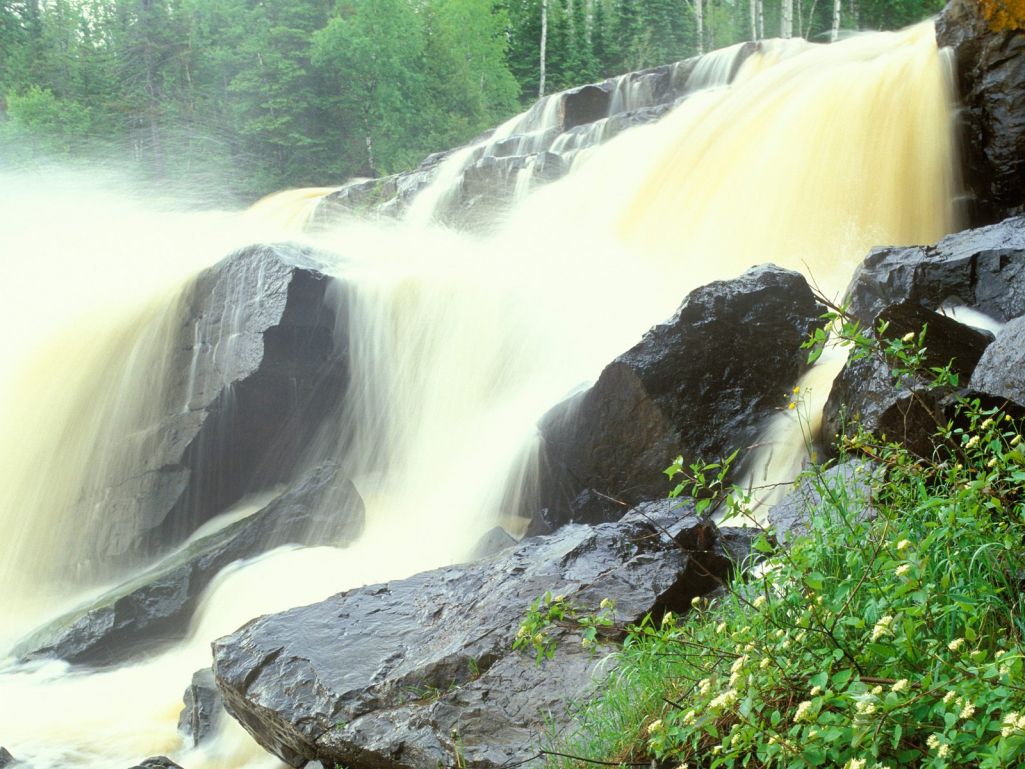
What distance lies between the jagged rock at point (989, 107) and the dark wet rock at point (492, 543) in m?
5.72

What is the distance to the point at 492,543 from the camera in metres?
6.38

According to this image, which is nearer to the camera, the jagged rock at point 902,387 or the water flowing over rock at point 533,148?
the jagged rock at point 902,387

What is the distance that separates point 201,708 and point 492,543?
6.71 ft

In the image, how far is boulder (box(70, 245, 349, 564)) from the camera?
8539 mm

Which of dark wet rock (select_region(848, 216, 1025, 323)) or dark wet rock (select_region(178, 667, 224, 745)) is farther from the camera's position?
dark wet rock (select_region(848, 216, 1025, 323))

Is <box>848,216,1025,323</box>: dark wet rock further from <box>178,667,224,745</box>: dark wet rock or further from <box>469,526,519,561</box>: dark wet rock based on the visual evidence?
<box>178,667,224,745</box>: dark wet rock

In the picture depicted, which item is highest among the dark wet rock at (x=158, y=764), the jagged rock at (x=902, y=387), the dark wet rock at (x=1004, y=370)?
the dark wet rock at (x=1004, y=370)

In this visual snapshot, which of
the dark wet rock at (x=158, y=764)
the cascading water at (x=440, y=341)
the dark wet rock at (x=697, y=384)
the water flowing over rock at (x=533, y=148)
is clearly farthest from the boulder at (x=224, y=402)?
the water flowing over rock at (x=533, y=148)

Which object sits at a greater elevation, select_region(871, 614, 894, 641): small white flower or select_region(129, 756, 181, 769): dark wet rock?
select_region(871, 614, 894, 641): small white flower

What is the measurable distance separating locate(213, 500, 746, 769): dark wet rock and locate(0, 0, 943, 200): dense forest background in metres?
22.7

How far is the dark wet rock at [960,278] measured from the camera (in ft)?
20.5

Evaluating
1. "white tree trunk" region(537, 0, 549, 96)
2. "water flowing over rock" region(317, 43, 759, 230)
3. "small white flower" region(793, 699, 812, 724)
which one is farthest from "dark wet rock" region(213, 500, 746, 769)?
"white tree trunk" region(537, 0, 549, 96)

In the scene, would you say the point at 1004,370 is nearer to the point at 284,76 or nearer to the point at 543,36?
the point at 284,76

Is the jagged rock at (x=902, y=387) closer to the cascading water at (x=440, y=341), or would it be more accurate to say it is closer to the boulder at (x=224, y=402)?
the cascading water at (x=440, y=341)
